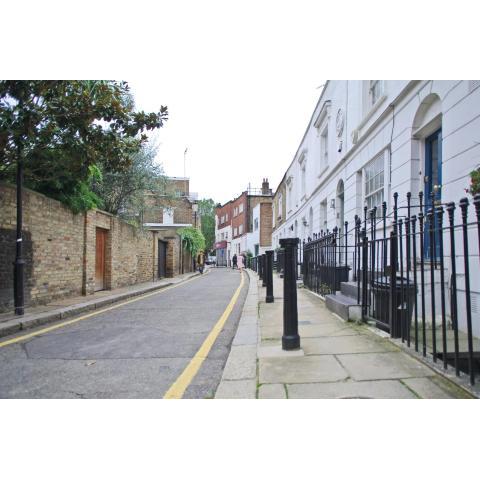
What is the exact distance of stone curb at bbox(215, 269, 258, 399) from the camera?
3143mm

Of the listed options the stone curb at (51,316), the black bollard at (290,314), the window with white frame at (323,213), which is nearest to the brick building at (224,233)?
the window with white frame at (323,213)

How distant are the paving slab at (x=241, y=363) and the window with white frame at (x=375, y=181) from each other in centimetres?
577

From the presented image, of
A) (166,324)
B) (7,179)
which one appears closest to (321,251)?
(166,324)

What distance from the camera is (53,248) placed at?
914 cm

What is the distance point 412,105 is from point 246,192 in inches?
1774

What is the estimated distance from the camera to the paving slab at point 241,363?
11.8ft

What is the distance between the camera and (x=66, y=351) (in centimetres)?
482

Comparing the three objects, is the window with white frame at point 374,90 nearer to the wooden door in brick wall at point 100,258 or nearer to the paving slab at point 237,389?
the paving slab at point 237,389

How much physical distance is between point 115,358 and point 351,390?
2657mm

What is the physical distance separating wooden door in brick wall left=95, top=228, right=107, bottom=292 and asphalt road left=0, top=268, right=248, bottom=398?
4.96 m

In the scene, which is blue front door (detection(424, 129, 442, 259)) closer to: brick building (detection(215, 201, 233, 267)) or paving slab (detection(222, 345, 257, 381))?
paving slab (detection(222, 345, 257, 381))

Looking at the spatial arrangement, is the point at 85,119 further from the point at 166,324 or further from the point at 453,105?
the point at 453,105

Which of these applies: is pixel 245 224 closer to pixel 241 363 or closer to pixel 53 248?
pixel 53 248

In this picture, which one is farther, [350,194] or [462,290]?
[350,194]
